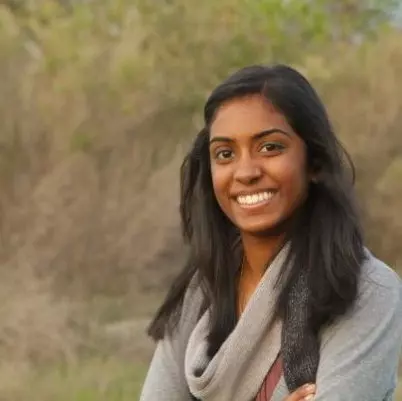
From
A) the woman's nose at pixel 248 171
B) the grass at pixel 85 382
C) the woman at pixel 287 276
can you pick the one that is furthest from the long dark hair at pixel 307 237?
the grass at pixel 85 382

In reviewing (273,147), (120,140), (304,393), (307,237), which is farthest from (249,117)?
(120,140)

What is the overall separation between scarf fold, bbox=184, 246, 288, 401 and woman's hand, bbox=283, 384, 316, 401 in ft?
0.30

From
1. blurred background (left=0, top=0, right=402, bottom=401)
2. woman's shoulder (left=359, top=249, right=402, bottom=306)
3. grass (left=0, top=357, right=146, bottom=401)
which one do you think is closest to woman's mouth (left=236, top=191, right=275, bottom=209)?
woman's shoulder (left=359, top=249, right=402, bottom=306)

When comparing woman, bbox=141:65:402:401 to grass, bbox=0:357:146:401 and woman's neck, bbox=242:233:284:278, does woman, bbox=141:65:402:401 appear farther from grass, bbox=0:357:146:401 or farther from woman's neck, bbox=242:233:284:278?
grass, bbox=0:357:146:401

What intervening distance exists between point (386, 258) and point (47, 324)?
9.59 feet

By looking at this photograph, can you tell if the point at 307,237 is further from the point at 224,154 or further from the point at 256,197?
the point at 224,154

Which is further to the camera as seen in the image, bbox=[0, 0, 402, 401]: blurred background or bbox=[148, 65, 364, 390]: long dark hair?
bbox=[0, 0, 402, 401]: blurred background

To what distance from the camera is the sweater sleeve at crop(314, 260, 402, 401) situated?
2.23 meters

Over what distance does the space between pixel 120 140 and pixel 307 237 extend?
6539 mm

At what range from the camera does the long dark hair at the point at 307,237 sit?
2.28 m

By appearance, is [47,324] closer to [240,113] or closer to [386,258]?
[386,258]

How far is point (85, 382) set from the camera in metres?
6.49

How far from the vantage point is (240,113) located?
7.75 feet

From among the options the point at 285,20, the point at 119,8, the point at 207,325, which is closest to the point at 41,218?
the point at 119,8
